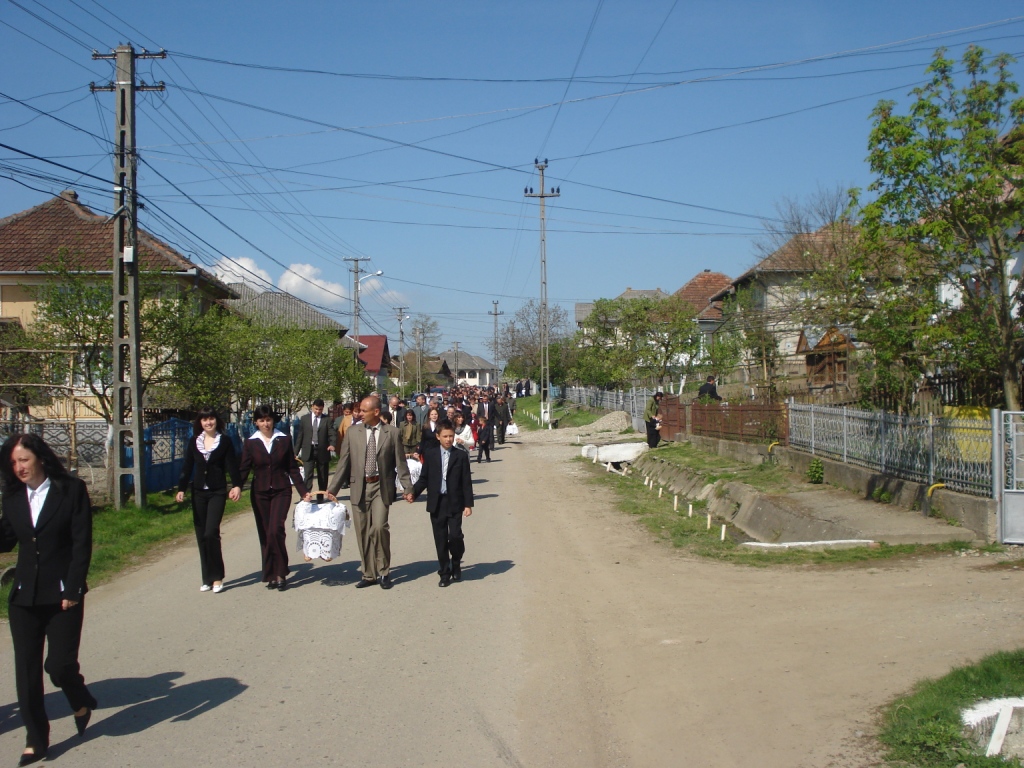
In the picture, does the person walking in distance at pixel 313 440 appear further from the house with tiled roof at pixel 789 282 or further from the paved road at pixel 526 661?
the house with tiled roof at pixel 789 282

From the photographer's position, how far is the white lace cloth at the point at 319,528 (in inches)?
338

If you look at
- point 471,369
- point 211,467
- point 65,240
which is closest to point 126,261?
point 211,467

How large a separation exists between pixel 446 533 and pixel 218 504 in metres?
2.25

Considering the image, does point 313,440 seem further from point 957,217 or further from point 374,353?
point 374,353

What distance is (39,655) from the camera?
A: 186 inches

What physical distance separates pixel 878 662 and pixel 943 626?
110cm

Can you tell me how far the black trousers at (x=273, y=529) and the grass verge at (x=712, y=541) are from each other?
4.97 m

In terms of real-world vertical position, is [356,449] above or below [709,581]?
above

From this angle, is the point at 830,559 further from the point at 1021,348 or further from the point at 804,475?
the point at 804,475

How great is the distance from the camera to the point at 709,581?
9000mm

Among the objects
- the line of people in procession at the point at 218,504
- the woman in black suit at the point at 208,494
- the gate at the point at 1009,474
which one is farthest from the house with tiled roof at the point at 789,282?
the woman in black suit at the point at 208,494

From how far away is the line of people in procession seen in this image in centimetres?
468

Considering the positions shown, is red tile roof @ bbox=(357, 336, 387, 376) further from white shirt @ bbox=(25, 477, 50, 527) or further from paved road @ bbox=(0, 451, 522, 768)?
white shirt @ bbox=(25, 477, 50, 527)

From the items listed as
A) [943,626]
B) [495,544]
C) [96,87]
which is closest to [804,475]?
[495,544]
